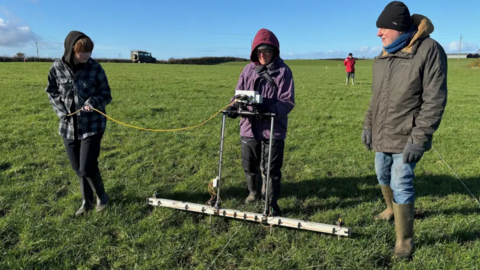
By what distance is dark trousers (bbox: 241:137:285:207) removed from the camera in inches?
165

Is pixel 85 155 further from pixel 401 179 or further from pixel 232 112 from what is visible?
pixel 401 179

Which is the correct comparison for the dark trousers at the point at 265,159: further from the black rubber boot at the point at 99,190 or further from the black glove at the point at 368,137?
the black rubber boot at the point at 99,190

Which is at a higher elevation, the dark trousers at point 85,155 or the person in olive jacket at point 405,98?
the person in olive jacket at point 405,98

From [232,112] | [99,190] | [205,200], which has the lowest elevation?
[205,200]

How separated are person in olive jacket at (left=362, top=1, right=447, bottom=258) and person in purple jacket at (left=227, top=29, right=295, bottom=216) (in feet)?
3.47

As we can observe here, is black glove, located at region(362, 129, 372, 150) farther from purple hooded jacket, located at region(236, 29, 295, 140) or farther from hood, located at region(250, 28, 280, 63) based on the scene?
hood, located at region(250, 28, 280, 63)

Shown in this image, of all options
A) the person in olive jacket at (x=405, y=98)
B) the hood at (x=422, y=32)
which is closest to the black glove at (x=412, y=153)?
the person in olive jacket at (x=405, y=98)

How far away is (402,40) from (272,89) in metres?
1.52

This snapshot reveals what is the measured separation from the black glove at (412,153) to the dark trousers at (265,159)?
4.88 ft

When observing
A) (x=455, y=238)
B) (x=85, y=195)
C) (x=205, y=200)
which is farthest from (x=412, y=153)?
(x=85, y=195)

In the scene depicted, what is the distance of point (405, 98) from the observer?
10.6ft

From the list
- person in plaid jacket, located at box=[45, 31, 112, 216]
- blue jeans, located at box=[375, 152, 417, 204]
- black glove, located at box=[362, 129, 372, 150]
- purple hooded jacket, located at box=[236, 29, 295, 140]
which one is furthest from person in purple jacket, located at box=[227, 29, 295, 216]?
person in plaid jacket, located at box=[45, 31, 112, 216]

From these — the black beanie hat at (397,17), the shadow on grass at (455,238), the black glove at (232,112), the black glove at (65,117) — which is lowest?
the shadow on grass at (455,238)

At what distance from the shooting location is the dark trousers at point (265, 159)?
4.19m
